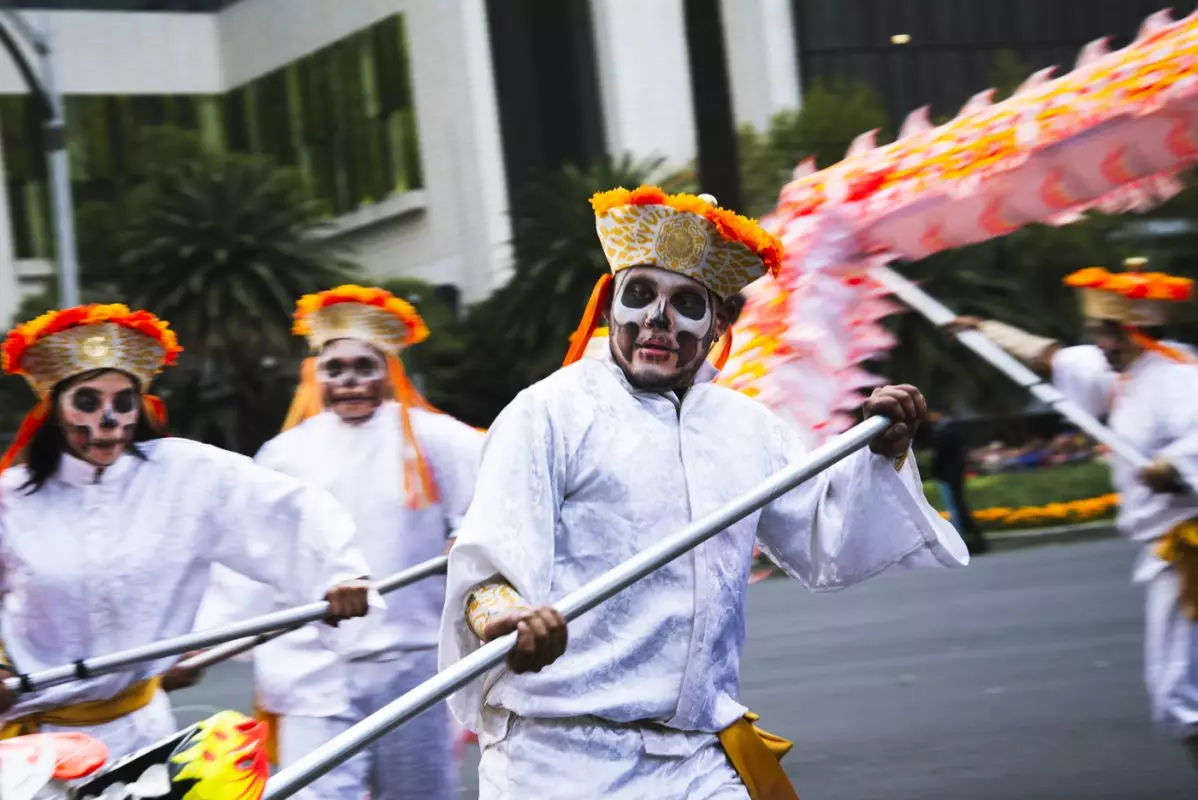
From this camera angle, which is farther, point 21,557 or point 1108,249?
point 1108,249

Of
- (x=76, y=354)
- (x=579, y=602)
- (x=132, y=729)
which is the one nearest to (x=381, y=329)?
(x=76, y=354)

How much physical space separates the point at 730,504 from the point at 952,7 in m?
47.7

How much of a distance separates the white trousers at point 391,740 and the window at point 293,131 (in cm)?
3290

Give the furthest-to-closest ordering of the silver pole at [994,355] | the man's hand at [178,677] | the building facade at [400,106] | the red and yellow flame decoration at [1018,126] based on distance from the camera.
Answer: the building facade at [400,106]
the silver pole at [994,355]
the man's hand at [178,677]
the red and yellow flame decoration at [1018,126]

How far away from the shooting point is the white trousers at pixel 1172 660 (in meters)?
7.01

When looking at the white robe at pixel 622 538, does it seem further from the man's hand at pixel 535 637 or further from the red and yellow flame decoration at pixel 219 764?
the red and yellow flame decoration at pixel 219 764

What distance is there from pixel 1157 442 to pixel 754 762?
376 cm

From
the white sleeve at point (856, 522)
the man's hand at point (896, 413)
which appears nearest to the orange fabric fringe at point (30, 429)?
the white sleeve at point (856, 522)

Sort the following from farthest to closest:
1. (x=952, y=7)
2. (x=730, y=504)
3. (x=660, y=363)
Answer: (x=952, y=7)
(x=660, y=363)
(x=730, y=504)

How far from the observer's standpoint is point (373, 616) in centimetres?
650

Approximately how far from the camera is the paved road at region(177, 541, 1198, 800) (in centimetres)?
771

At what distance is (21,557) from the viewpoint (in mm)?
5094

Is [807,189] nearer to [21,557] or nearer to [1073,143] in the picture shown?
[1073,143]

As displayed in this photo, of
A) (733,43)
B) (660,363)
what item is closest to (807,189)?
(660,363)
